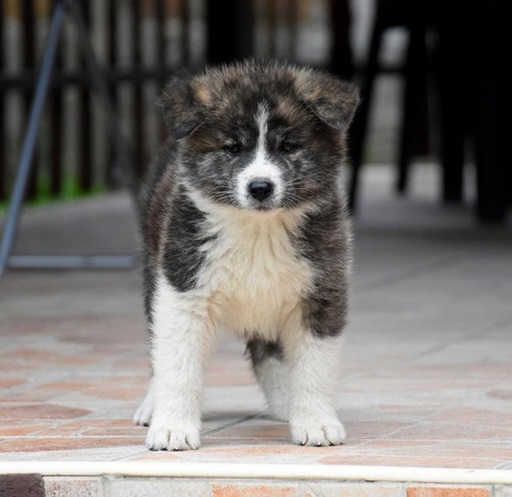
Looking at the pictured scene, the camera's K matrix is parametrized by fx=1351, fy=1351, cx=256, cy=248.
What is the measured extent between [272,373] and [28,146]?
328cm

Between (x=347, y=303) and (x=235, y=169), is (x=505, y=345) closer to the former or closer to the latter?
(x=347, y=303)

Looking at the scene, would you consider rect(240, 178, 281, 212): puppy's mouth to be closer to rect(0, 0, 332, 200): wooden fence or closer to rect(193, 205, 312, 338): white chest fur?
rect(193, 205, 312, 338): white chest fur

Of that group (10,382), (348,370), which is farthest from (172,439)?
(348,370)

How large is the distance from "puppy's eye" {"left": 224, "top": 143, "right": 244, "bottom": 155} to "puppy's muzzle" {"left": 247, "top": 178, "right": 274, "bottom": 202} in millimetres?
142

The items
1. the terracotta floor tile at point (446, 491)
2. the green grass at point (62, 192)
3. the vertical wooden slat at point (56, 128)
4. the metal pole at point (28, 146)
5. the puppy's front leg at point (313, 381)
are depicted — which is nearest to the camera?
the terracotta floor tile at point (446, 491)

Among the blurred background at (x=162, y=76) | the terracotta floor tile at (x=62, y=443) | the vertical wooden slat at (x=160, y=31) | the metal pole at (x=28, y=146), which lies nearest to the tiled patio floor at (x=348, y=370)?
the terracotta floor tile at (x=62, y=443)

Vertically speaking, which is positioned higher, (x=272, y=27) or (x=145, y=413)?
(x=272, y=27)

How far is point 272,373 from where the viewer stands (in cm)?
427

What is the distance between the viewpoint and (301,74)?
3900 millimetres

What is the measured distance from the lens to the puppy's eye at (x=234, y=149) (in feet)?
12.2

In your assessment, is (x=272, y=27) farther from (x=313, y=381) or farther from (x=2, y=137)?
(x=313, y=381)

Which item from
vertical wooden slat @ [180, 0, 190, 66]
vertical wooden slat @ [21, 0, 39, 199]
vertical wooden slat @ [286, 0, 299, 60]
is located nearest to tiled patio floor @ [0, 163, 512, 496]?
vertical wooden slat @ [21, 0, 39, 199]

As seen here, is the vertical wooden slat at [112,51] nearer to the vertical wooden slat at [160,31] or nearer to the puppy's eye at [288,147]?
the vertical wooden slat at [160,31]

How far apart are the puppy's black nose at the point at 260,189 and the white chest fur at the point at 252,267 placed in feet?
0.42
